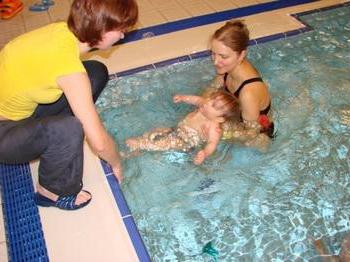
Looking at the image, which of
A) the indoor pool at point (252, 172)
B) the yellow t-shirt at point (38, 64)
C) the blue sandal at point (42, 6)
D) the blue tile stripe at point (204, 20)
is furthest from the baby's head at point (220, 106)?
the blue sandal at point (42, 6)

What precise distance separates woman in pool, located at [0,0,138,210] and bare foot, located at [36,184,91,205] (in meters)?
0.17

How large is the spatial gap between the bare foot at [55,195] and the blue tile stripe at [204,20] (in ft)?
6.49

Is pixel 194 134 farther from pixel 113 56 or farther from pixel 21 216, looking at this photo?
pixel 113 56

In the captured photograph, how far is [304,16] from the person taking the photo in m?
4.27

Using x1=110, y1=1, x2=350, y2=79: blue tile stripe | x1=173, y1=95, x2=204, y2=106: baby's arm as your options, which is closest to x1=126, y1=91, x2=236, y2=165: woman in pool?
x1=173, y1=95, x2=204, y2=106: baby's arm

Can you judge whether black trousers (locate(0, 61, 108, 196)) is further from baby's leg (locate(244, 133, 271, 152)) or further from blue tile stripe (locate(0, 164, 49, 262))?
baby's leg (locate(244, 133, 271, 152))

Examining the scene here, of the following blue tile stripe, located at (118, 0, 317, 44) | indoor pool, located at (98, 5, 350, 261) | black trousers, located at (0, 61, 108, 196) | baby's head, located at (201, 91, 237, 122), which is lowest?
indoor pool, located at (98, 5, 350, 261)

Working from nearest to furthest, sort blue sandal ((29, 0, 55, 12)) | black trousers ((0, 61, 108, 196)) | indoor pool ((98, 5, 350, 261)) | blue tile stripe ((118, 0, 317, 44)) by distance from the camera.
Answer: black trousers ((0, 61, 108, 196)), indoor pool ((98, 5, 350, 261)), blue tile stripe ((118, 0, 317, 44)), blue sandal ((29, 0, 55, 12))

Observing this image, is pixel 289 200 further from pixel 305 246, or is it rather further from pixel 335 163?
pixel 335 163

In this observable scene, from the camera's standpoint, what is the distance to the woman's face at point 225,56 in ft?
8.48

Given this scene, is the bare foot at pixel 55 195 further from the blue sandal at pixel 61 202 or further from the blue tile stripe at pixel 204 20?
the blue tile stripe at pixel 204 20

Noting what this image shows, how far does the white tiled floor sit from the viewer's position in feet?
7.47

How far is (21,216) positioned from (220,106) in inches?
57.0

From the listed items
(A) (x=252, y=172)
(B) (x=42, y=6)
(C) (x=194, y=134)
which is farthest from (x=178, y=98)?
(B) (x=42, y=6)
